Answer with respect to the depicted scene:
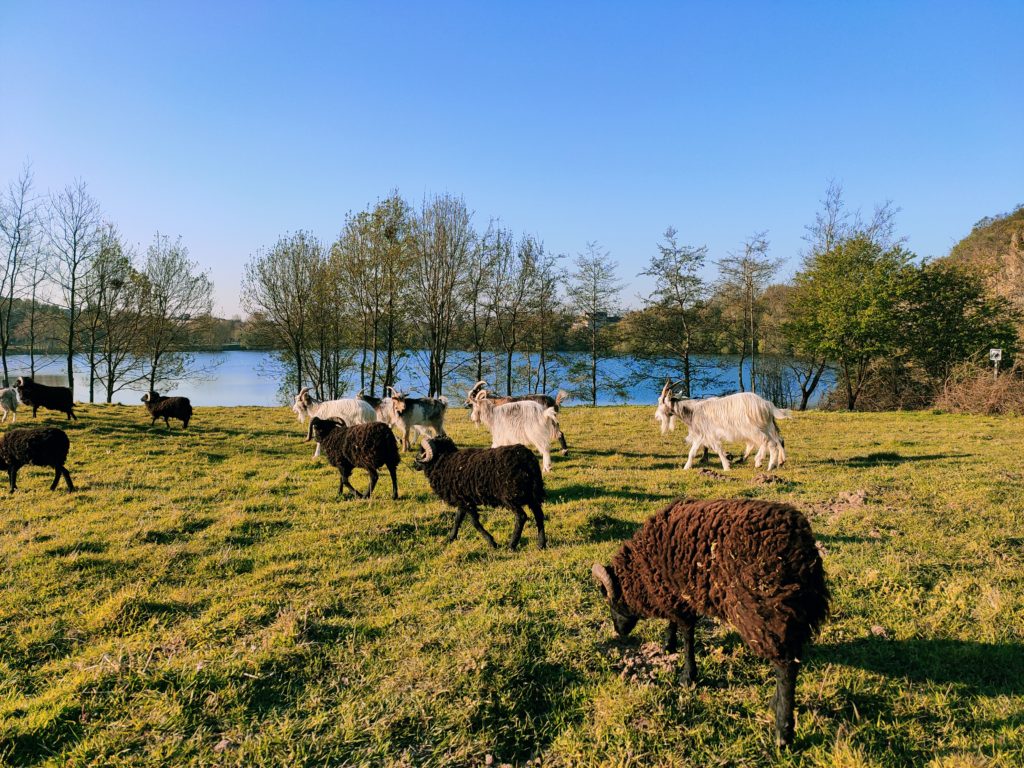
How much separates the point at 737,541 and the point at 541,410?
8158mm

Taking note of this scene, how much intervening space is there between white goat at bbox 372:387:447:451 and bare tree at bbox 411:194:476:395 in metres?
17.5

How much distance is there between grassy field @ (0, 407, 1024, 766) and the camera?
2959 millimetres

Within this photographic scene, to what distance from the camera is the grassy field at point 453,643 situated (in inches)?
116

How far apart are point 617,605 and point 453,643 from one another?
1308 mm

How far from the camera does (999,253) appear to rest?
36781 mm

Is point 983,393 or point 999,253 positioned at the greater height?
point 999,253

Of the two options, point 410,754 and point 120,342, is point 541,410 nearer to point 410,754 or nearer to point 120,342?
point 410,754

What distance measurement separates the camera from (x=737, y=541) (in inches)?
124


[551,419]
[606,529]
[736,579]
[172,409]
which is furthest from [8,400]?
[736,579]

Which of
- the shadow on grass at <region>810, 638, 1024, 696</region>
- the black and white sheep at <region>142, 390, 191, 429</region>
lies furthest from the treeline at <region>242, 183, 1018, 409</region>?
the shadow on grass at <region>810, 638, 1024, 696</region>

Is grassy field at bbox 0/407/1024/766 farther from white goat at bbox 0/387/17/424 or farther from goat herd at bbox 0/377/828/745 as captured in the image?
white goat at bbox 0/387/17/424

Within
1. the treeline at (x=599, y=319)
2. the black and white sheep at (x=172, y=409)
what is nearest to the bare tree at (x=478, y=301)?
the treeline at (x=599, y=319)

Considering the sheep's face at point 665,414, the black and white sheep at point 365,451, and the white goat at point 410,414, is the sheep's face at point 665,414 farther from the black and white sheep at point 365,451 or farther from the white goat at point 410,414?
the black and white sheep at point 365,451

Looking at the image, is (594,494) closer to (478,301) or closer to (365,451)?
(365,451)
